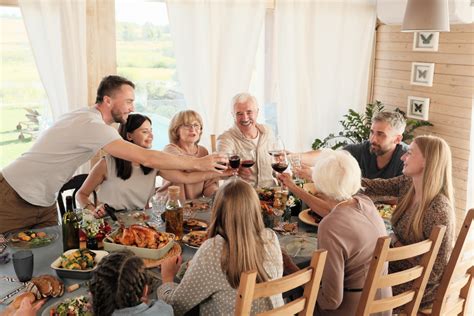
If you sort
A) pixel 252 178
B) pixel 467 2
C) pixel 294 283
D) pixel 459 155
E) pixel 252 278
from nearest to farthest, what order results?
1. pixel 252 278
2. pixel 294 283
3. pixel 252 178
4. pixel 467 2
5. pixel 459 155

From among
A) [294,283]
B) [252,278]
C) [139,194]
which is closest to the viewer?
[252,278]

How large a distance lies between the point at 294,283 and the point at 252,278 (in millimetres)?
201

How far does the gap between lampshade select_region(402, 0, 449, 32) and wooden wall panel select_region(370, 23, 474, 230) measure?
4.32 feet

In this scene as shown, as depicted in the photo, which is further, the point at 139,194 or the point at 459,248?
A: the point at 139,194

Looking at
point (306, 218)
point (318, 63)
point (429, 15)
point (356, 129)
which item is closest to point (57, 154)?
point (306, 218)

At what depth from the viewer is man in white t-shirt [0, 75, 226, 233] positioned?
281 centimetres

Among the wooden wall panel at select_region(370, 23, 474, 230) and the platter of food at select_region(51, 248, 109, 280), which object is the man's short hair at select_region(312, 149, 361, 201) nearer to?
the platter of food at select_region(51, 248, 109, 280)

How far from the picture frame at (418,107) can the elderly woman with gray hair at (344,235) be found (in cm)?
270

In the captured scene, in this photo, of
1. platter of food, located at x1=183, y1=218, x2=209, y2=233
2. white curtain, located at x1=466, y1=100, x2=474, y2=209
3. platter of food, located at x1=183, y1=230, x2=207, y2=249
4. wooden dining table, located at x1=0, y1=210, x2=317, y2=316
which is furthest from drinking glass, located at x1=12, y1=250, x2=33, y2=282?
white curtain, located at x1=466, y1=100, x2=474, y2=209

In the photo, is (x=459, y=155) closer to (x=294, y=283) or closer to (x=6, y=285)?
(x=294, y=283)

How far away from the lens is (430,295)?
2.54 metres

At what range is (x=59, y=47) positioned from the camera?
3.97 m

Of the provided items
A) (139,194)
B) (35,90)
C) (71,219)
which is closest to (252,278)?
(71,219)

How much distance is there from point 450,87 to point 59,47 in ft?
10.4
